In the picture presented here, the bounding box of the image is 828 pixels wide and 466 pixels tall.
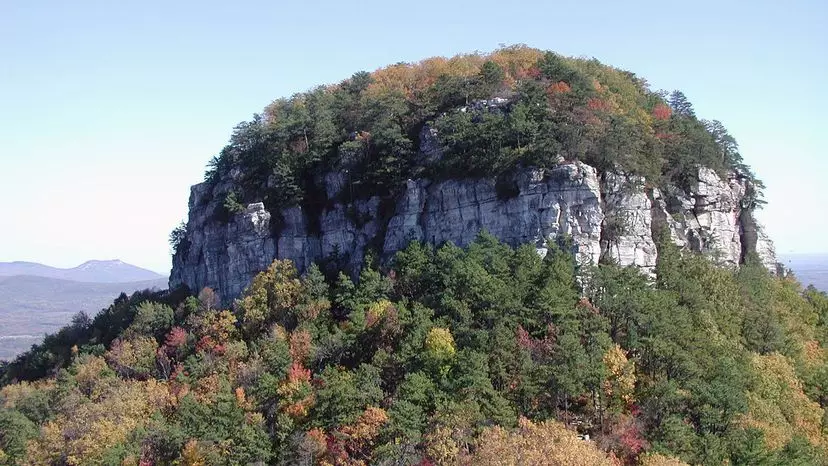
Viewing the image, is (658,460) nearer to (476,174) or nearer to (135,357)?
(476,174)

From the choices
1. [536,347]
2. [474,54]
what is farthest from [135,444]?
[474,54]

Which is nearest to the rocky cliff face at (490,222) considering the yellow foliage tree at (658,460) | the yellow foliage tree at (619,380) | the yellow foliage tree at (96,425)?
the yellow foliage tree at (619,380)

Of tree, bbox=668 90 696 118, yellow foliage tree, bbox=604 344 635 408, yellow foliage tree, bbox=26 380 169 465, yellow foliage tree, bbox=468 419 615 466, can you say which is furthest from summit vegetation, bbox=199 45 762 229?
yellow foliage tree, bbox=468 419 615 466

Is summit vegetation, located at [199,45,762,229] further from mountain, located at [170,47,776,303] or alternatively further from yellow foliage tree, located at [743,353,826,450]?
yellow foliage tree, located at [743,353,826,450]

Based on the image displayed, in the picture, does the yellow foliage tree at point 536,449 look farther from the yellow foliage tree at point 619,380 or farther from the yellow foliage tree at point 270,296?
the yellow foliage tree at point 270,296

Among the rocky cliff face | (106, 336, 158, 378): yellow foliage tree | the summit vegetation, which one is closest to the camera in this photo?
the rocky cliff face

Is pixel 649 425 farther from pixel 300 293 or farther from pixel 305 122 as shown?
pixel 305 122
